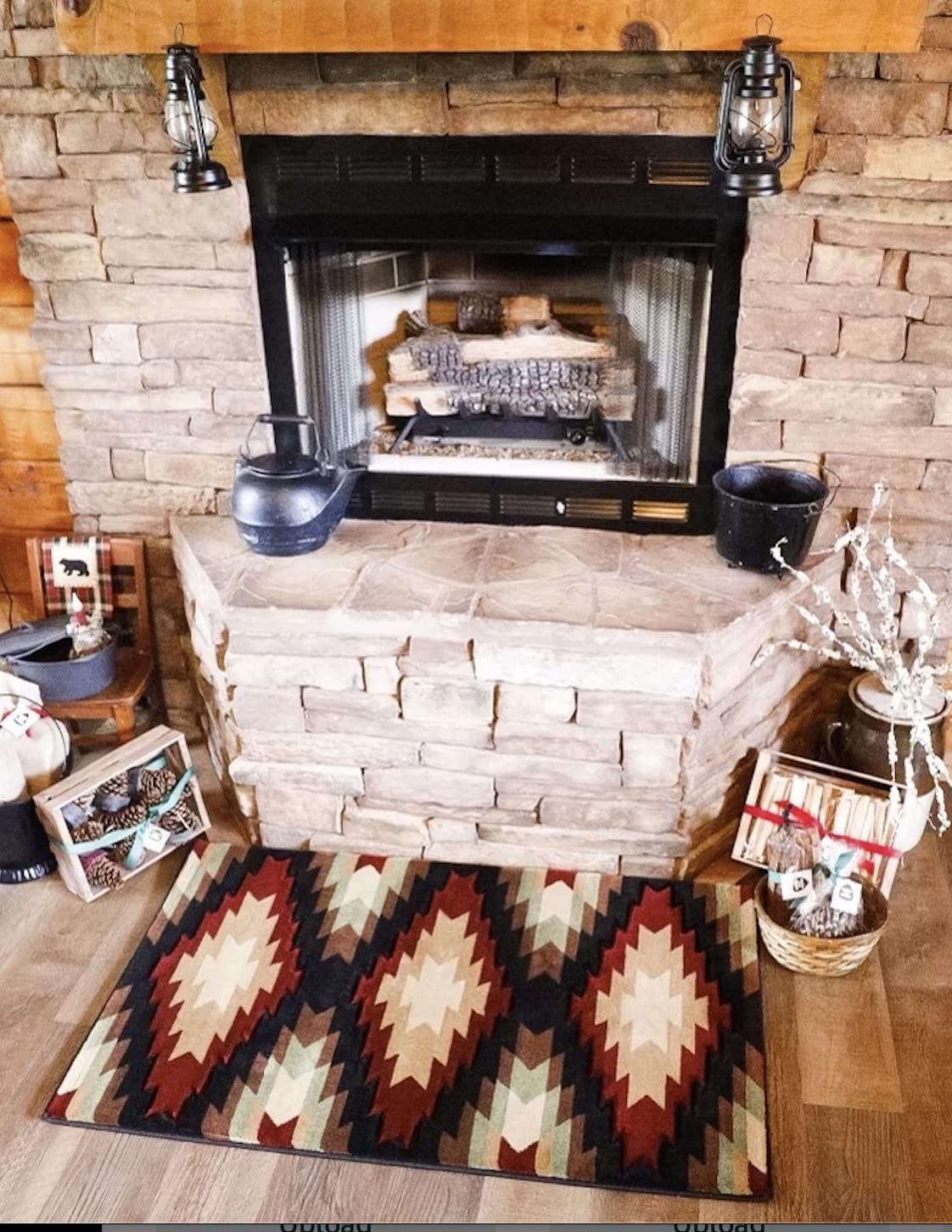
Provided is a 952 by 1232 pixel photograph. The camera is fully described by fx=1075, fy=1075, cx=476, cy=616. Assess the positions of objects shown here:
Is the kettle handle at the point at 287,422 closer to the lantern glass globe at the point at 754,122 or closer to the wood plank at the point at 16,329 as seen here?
the wood plank at the point at 16,329

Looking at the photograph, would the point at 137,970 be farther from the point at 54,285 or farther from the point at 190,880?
the point at 54,285

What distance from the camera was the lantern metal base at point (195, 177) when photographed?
1906 mm

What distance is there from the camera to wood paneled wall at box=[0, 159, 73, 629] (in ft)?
7.75

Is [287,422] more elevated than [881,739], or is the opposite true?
[287,422]

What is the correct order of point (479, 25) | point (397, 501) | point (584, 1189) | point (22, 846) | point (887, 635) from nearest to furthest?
point (584, 1189)
point (479, 25)
point (887, 635)
point (22, 846)
point (397, 501)

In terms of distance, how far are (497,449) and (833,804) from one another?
42.0 inches

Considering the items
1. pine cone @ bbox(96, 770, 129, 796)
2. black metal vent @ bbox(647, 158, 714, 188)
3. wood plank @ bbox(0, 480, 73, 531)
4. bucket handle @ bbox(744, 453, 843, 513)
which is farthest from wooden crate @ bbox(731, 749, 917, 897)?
wood plank @ bbox(0, 480, 73, 531)

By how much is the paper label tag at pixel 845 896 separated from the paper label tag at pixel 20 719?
1590mm

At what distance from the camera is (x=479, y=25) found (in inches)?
70.6

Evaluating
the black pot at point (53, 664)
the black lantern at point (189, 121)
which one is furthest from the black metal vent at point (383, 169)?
the black pot at point (53, 664)

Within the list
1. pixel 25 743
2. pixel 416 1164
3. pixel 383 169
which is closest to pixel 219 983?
pixel 416 1164

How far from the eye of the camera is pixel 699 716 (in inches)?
80.3

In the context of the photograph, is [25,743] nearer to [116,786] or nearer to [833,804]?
[116,786]

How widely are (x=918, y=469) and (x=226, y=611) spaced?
1.43 metres
